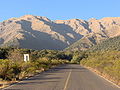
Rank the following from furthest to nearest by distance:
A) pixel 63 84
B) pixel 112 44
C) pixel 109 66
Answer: pixel 112 44
pixel 109 66
pixel 63 84

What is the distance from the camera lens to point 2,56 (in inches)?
3113

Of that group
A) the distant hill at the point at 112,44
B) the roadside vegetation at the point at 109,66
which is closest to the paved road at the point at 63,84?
the roadside vegetation at the point at 109,66

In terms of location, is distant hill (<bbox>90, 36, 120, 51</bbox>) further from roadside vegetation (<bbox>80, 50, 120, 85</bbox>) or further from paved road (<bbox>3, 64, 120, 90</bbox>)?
paved road (<bbox>3, 64, 120, 90</bbox>)

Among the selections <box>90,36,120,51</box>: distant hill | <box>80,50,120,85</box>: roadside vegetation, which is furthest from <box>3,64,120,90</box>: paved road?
<box>90,36,120,51</box>: distant hill

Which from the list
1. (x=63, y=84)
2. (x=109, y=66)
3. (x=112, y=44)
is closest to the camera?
(x=63, y=84)

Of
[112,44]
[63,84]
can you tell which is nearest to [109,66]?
[63,84]

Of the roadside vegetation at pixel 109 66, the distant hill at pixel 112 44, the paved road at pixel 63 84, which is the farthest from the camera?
the distant hill at pixel 112 44

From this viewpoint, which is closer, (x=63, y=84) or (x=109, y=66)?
(x=63, y=84)

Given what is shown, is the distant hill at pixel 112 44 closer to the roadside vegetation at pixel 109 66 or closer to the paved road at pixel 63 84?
the roadside vegetation at pixel 109 66

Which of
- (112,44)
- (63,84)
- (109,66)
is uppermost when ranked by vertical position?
(112,44)

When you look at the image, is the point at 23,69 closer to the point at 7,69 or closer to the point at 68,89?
the point at 7,69

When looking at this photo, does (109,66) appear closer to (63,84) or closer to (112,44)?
(63,84)

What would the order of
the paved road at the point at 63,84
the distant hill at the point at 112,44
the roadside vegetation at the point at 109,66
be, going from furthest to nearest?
the distant hill at the point at 112,44, the roadside vegetation at the point at 109,66, the paved road at the point at 63,84

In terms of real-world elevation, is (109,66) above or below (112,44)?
below
